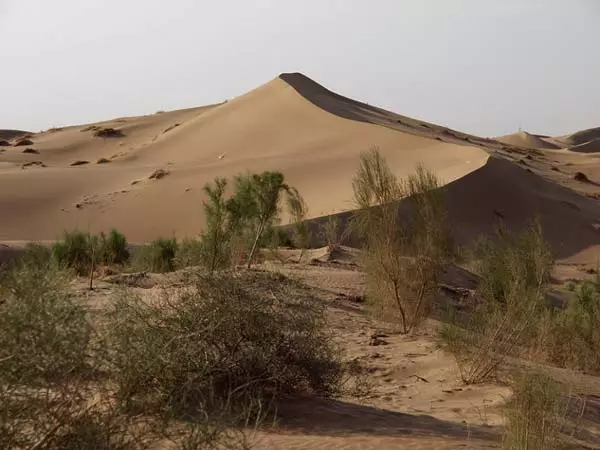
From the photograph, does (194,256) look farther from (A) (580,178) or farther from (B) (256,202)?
(A) (580,178)

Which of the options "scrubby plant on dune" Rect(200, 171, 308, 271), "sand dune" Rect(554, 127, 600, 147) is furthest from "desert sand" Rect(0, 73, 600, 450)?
"sand dune" Rect(554, 127, 600, 147)

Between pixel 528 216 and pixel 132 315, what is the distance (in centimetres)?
2939

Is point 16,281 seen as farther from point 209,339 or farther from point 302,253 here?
point 302,253

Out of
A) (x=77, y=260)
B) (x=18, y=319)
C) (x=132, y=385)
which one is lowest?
(x=77, y=260)

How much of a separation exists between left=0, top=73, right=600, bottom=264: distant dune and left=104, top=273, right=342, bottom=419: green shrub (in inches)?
845

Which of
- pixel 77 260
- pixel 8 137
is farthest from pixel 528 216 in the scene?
pixel 8 137

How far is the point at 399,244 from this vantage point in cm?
1324

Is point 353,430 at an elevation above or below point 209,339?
below

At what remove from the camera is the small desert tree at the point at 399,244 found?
13.2 meters

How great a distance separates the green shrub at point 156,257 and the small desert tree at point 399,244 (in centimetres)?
790

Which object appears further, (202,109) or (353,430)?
(202,109)

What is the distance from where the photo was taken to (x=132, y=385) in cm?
490

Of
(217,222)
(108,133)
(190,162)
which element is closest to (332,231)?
(217,222)

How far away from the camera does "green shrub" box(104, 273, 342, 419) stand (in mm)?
5613
